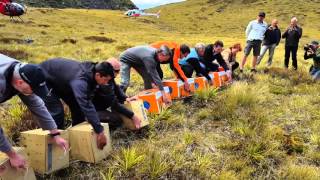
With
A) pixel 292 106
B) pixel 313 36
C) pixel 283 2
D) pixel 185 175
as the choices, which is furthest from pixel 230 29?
pixel 185 175

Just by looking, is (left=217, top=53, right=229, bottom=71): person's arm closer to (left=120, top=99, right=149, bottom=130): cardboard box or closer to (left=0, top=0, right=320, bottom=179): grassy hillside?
(left=0, top=0, right=320, bottom=179): grassy hillside

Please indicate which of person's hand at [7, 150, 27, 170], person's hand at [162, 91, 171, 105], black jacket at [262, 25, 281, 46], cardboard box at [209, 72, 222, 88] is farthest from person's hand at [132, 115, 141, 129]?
black jacket at [262, 25, 281, 46]

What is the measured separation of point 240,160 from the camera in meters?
6.44

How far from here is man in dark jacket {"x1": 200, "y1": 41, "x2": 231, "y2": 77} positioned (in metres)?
10.9

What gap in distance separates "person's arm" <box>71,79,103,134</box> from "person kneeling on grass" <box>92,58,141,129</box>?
0.85 m

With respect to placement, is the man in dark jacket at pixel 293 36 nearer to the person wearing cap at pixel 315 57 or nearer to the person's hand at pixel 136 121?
the person wearing cap at pixel 315 57

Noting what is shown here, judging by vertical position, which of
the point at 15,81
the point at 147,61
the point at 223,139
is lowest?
the point at 223,139

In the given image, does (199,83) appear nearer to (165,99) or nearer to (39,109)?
(165,99)

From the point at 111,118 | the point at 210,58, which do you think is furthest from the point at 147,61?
the point at 210,58

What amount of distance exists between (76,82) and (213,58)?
625 centimetres

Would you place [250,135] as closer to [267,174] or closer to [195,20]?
[267,174]

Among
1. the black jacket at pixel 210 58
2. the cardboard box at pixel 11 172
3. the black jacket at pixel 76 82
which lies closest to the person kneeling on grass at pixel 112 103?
the black jacket at pixel 76 82

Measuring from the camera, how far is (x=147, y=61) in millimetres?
8172

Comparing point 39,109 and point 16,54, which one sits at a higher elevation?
point 39,109
